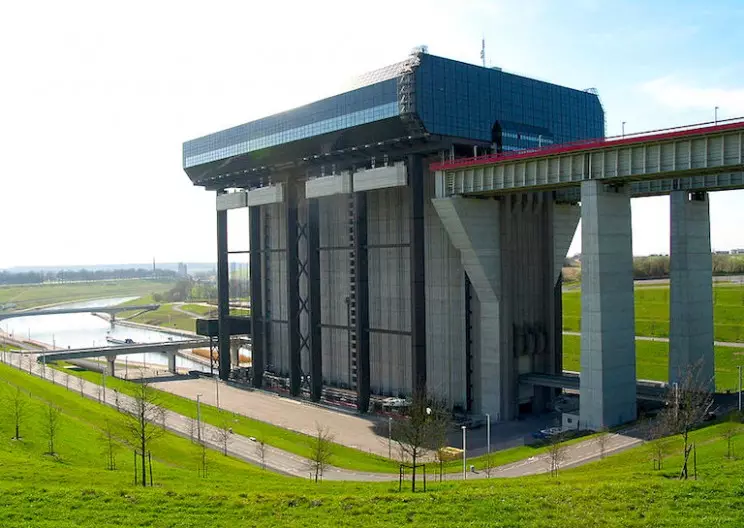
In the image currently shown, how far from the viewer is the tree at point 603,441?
144 feet

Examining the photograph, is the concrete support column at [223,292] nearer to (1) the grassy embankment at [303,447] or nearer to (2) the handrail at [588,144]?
(1) the grassy embankment at [303,447]

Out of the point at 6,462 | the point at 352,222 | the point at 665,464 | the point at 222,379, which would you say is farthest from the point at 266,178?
the point at 665,464

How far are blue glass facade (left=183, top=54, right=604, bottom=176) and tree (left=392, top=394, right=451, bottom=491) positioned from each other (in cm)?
2490

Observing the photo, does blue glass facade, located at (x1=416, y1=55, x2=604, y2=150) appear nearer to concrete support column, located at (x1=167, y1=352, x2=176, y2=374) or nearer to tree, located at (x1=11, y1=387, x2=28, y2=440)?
tree, located at (x1=11, y1=387, x2=28, y2=440)

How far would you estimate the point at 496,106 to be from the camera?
66312 millimetres

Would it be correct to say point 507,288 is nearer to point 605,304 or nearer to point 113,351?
point 605,304

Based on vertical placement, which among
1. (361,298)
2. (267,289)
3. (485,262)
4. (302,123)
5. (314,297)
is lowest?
(314,297)

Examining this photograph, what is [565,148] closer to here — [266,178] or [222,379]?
[266,178]

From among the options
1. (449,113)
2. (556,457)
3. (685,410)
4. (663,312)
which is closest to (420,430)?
(556,457)

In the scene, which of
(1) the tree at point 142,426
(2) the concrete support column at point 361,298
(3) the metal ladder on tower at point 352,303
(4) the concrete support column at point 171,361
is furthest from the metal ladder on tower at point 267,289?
(4) the concrete support column at point 171,361

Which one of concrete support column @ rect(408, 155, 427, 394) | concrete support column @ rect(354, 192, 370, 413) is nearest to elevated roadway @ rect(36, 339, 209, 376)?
concrete support column @ rect(354, 192, 370, 413)

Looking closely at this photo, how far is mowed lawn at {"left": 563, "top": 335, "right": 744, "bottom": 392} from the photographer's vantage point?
258 feet

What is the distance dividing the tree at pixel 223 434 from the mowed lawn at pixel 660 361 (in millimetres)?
49522

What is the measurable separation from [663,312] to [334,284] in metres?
57.1
